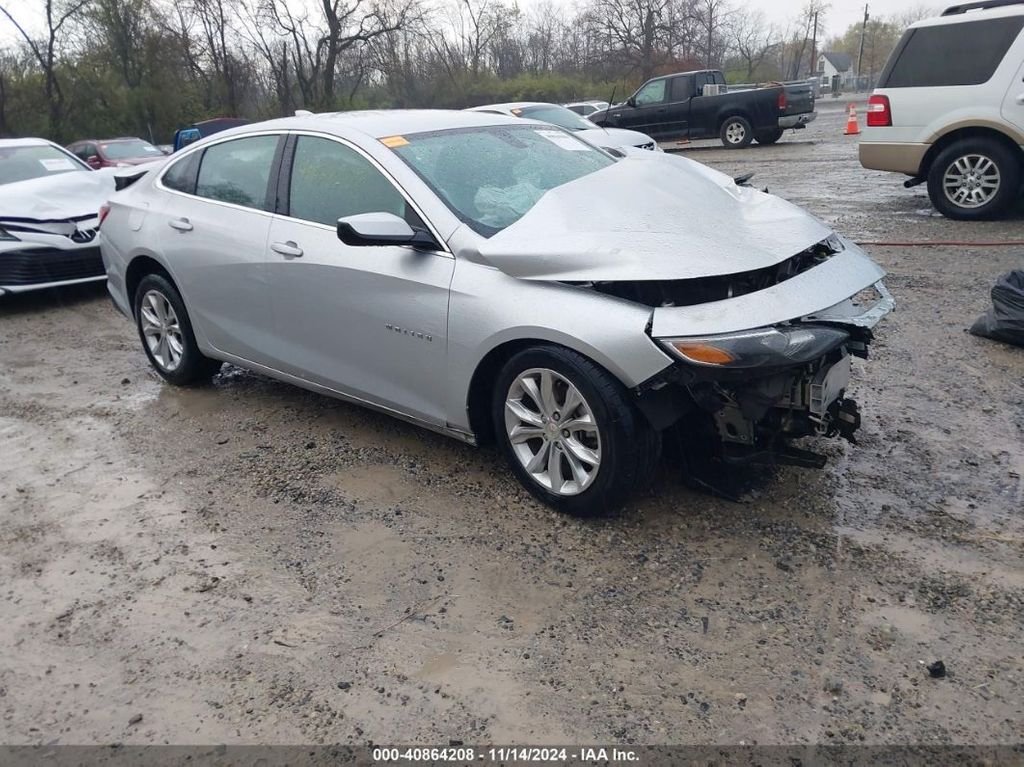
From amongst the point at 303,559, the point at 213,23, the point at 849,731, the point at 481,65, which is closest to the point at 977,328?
the point at 849,731

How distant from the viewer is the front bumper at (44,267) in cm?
742

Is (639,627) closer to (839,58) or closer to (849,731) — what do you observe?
(849,731)

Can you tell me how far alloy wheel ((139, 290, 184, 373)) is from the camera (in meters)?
5.12

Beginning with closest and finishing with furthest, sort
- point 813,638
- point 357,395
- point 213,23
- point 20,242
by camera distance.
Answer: point 813,638 < point 357,395 < point 20,242 < point 213,23

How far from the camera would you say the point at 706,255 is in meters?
3.20

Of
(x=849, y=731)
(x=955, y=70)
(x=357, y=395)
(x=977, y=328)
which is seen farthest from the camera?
(x=955, y=70)

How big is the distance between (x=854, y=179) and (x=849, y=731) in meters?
11.9

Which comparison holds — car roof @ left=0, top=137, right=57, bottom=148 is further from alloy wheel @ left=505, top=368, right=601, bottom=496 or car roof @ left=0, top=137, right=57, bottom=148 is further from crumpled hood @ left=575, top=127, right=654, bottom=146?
alloy wheel @ left=505, top=368, right=601, bottom=496

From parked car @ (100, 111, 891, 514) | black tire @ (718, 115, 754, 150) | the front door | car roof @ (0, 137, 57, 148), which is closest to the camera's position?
parked car @ (100, 111, 891, 514)

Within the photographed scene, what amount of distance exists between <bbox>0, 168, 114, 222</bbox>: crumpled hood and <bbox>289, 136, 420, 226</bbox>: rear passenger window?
159 inches

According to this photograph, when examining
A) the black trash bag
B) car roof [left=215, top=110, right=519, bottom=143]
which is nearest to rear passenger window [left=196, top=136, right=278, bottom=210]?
car roof [left=215, top=110, right=519, bottom=143]

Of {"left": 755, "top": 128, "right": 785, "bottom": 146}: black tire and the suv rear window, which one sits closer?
the suv rear window

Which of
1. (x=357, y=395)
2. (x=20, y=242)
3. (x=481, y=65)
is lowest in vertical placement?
(x=357, y=395)

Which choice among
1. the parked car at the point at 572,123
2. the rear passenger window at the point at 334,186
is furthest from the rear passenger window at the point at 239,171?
the parked car at the point at 572,123
